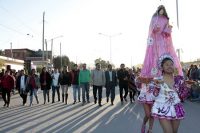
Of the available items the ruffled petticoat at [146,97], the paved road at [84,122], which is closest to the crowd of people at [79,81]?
the paved road at [84,122]

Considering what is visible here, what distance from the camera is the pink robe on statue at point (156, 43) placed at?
27.0 ft

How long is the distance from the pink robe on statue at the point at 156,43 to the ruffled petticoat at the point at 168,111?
1.62 m

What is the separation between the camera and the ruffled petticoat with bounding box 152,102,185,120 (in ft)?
21.2

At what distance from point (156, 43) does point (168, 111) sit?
7.00ft

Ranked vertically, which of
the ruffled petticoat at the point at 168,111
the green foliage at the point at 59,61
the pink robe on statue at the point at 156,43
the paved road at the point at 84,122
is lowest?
the paved road at the point at 84,122

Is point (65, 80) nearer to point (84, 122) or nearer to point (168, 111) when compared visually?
point (84, 122)

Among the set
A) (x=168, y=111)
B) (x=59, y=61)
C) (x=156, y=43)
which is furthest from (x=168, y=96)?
(x=59, y=61)

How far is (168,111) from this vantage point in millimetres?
6496

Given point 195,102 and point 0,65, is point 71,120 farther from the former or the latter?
point 0,65

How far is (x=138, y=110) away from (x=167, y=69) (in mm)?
10188

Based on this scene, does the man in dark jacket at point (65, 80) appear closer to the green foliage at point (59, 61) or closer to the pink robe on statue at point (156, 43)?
the pink robe on statue at point (156, 43)

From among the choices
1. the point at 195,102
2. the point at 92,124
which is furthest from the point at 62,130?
the point at 195,102

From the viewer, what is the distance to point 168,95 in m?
6.63

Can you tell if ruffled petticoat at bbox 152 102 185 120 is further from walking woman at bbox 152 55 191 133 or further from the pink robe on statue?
the pink robe on statue
